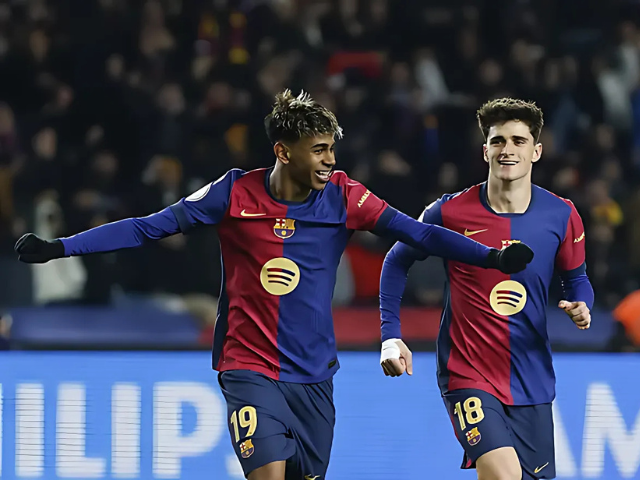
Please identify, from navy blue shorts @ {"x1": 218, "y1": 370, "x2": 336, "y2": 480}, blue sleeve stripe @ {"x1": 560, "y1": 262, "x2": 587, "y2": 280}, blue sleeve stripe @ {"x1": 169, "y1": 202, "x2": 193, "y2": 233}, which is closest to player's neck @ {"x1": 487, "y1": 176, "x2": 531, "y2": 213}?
blue sleeve stripe @ {"x1": 560, "y1": 262, "x2": 587, "y2": 280}

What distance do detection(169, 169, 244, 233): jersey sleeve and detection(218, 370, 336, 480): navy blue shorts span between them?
593 mm

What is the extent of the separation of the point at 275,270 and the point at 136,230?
0.55 meters

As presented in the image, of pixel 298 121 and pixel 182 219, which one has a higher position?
pixel 298 121

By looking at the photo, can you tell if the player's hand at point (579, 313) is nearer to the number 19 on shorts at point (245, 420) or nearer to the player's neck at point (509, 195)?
the player's neck at point (509, 195)

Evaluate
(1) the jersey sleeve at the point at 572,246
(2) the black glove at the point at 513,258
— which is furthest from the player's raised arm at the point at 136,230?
(1) the jersey sleeve at the point at 572,246

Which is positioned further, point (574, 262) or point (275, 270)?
point (574, 262)

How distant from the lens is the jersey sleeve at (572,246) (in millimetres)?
4652

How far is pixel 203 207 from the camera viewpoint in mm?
4371

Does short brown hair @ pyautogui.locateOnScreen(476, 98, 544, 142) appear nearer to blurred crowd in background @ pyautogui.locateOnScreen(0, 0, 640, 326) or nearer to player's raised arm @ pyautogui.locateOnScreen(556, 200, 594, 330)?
player's raised arm @ pyautogui.locateOnScreen(556, 200, 594, 330)

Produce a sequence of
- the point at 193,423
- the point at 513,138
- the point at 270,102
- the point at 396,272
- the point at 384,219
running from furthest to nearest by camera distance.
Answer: the point at 270,102 → the point at 193,423 → the point at 396,272 → the point at 513,138 → the point at 384,219

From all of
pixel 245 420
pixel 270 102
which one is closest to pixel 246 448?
pixel 245 420

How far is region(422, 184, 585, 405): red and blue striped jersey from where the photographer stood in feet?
14.7

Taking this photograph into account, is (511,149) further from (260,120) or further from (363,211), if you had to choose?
(260,120)

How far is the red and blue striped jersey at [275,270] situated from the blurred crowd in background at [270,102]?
315 centimetres
